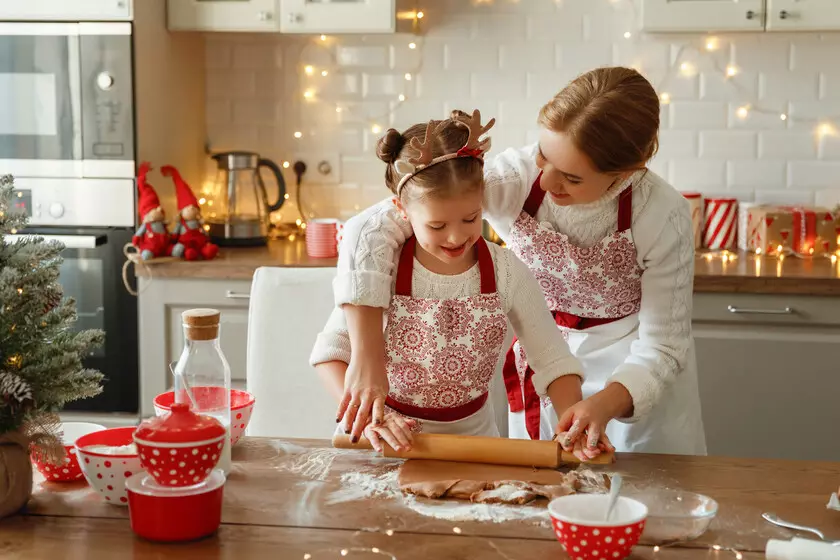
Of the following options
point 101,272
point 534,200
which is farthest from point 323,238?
point 534,200

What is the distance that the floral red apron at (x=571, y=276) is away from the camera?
6.36ft

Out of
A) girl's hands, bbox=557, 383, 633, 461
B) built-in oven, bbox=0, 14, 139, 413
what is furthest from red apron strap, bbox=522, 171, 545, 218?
built-in oven, bbox=0, 14, 139, 413

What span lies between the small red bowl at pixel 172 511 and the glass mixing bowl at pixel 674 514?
1.81ft

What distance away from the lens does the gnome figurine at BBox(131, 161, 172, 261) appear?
3.04 m

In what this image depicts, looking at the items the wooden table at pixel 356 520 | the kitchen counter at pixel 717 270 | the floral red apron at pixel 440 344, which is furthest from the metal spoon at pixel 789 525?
the kitchen counter at pixel 717 270

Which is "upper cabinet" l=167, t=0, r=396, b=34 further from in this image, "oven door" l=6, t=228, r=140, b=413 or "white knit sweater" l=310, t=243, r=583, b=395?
"white knit sweater" l=310, t=243, r=583, b=395

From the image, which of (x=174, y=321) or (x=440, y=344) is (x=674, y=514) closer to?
(x=440, y=344)

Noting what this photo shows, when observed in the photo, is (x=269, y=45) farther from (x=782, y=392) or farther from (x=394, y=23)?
(x=782, y=392)

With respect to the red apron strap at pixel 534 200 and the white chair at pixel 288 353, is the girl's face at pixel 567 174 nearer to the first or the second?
the red apron strap at pixel 534 200

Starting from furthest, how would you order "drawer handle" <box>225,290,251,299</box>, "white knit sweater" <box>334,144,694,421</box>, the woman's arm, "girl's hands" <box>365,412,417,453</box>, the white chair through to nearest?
"drawer handle" <box>225,290,251,299</box> → the white chair → the woman's arm → "white knit sweater" <box>334,144,694,421</box> → "girl's hands" <box>365,412,417,453</box>

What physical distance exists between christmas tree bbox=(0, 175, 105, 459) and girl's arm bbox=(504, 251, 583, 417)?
754 millimetres

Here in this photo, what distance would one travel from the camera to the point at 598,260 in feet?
6.40

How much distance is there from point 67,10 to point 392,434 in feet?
6.93

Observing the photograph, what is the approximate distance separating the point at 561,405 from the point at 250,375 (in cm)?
70
